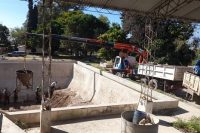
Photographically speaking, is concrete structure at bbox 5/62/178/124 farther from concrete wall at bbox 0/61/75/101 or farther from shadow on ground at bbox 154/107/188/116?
concrete wall at bbox 0/61/75/101

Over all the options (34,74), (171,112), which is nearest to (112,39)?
(34,74)

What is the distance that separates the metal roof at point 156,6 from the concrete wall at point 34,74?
1362cm

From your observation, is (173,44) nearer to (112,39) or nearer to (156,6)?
(112,39)

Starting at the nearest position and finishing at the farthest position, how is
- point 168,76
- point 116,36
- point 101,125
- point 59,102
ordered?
1. point 101,125
2. point 168,76
3. point 59,102
4. point 116,36

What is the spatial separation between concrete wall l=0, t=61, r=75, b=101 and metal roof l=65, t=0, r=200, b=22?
13.6 metres

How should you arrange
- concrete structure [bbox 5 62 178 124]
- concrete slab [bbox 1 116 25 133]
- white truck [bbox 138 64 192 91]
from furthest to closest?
white truck [bbox 138 64 192 91], concrete structure [bbox 5 62 178 124], concrete slab [bbox 1 116 25 133]

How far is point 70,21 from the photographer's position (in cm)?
4753

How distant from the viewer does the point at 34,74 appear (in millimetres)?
26500

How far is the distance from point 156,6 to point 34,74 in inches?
633

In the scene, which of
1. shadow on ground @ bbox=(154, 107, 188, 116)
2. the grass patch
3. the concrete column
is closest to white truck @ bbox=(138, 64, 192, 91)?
shadow on ground @ bbox=(154, 107, 188, 116)

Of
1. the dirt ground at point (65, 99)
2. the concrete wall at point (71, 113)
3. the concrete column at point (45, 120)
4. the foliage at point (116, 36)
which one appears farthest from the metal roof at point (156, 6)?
the foliage at point (116, 36)

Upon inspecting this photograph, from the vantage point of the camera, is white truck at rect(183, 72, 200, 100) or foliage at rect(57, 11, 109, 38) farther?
foliage at rect(57, 11, 109, 38)

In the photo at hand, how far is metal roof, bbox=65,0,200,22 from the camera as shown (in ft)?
42.6

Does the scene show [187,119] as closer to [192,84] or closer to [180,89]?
[192,84]
